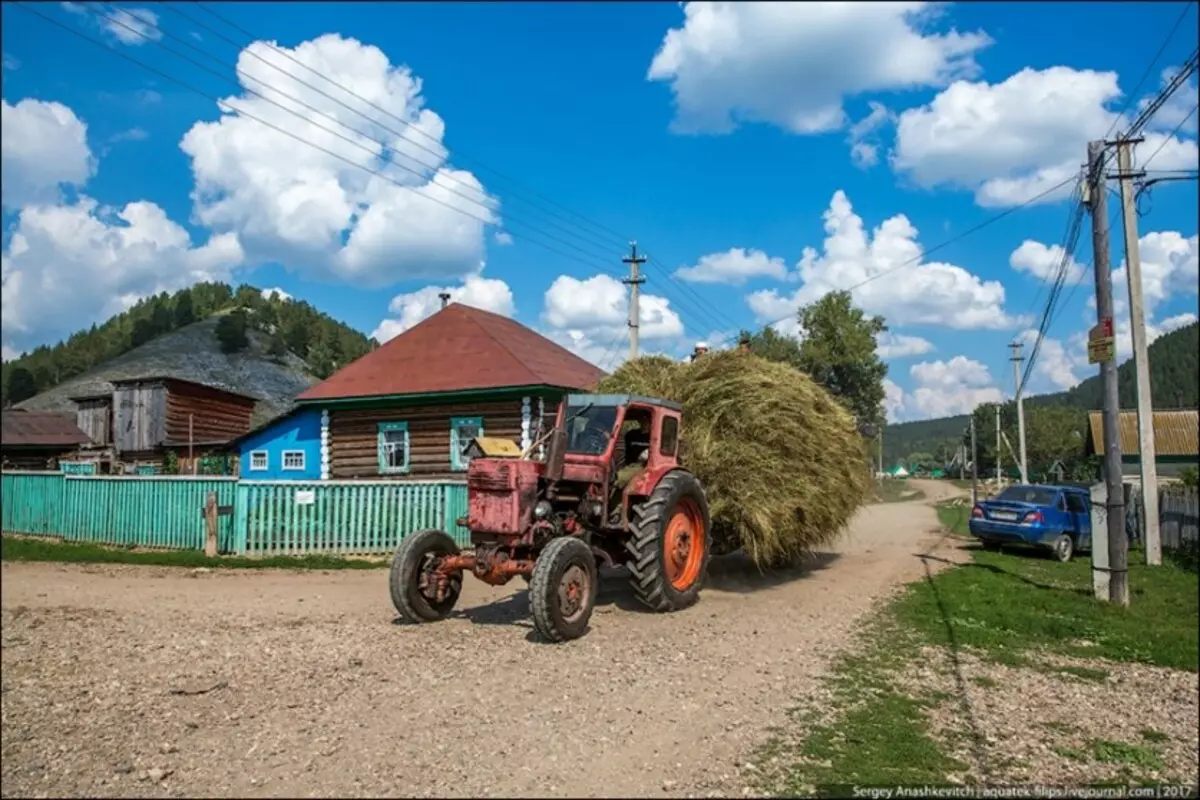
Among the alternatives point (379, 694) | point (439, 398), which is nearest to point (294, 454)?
point (439, 398)

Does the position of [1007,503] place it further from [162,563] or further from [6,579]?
[6,579]

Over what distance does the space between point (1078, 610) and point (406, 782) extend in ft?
29.6

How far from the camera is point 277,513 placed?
14.4 meters

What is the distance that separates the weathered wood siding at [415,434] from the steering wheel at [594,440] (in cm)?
924

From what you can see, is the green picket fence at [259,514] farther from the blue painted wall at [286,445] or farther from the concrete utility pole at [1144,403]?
the concrete utility pole at [1144,403]

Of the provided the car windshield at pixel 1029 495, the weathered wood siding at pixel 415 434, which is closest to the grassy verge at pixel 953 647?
the car windshield at pixel 1029 495

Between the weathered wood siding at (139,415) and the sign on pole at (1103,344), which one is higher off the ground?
the sign on pole at (1103,344)

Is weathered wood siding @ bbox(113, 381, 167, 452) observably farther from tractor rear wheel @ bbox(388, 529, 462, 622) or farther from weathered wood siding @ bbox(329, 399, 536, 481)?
weathered wood siding @ bbox(329, 399, 536, 481)

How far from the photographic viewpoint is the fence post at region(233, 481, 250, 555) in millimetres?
14250

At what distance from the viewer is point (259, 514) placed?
14.3 meters

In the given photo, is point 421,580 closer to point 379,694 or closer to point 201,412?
point 379,694

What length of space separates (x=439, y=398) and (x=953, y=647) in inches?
560

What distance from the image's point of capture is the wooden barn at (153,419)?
6688 mm

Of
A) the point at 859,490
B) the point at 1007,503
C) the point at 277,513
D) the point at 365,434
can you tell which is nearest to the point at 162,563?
the point at 277,513
